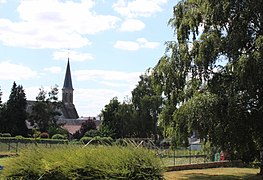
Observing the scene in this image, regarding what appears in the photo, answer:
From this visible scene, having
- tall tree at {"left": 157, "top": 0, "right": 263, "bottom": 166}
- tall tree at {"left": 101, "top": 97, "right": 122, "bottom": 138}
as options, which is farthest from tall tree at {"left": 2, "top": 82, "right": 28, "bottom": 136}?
tall tree at {"left": 157, "top": 0, "right": 263, "bottom": 166}

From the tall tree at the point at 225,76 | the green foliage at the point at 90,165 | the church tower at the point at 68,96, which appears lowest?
the green foliage at the point at 90,165

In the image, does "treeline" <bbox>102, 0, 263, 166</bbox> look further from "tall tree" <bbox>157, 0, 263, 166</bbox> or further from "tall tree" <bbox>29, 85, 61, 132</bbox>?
"tall tree" <bbox>29, 85, 61, 132</bbox>

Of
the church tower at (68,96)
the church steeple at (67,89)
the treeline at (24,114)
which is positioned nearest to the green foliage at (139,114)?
the treeline at (24,114)

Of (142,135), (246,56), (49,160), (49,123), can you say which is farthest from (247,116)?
(49,123)

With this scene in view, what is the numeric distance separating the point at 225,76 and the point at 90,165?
1246cm

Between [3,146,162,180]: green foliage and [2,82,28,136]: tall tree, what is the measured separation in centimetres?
5890

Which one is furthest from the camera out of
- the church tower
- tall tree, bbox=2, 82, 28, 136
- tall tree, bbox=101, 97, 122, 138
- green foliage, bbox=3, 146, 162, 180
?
the church tower

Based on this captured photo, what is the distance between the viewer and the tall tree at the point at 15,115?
6769 cm

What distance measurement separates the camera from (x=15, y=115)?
222 feet

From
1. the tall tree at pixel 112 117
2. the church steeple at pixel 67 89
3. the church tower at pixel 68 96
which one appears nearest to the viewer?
the tall tree at pixel 112 117

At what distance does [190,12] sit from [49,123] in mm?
55324

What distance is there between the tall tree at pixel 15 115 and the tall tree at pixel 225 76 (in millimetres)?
50504

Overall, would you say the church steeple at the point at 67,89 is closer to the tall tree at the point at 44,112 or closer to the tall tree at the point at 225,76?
the tall tree at the point at 44,112

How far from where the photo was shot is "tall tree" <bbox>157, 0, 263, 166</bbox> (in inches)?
757
